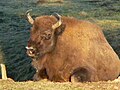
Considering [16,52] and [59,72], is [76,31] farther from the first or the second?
[16,52]

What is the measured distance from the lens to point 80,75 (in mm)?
10227

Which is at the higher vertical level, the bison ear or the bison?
the bison ear

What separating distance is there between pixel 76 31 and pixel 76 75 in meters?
1.12

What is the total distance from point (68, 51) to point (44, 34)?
70cm

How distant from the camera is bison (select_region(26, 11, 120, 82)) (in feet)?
33.8

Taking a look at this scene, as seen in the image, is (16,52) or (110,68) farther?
(16,52)

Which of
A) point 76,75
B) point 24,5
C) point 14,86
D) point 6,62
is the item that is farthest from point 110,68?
point 24,5

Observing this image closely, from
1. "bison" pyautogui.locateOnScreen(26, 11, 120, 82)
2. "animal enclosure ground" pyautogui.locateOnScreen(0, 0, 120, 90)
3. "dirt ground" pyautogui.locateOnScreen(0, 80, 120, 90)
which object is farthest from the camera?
"bison" pyautogui.locateOnScreen(26, 11, 120, 82)

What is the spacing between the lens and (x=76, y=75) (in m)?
10.2

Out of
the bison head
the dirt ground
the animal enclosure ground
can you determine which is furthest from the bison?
the dirt ground

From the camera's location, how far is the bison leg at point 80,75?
10148mm

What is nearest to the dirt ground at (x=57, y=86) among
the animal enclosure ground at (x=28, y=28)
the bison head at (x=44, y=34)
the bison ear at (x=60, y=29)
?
the animal enclosure ground at (x=28, y=28)

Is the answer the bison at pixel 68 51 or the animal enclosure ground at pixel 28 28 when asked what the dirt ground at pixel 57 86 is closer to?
the animal enclosure ground at pixel 28 28

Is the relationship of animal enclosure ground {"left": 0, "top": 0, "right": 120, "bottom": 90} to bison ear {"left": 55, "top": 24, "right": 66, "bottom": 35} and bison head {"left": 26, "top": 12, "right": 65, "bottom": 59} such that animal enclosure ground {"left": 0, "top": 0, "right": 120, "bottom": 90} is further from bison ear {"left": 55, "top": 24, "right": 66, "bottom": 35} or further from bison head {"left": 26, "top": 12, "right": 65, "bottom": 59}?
bison ear {"left": 55, "top": 24, "right": 66, "bottom": 35}
